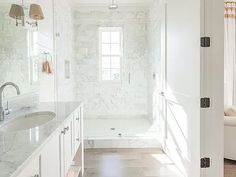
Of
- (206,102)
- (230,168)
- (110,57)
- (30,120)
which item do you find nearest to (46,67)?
(30,120)

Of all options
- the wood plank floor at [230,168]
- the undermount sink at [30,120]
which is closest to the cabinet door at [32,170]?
the undermount sink at [30,120]

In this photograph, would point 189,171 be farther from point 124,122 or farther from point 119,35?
point 119,35

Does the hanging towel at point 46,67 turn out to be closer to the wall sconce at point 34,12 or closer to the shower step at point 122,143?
the wall sconce at point 34,12

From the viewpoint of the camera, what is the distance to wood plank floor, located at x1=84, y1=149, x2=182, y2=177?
330 centimetres

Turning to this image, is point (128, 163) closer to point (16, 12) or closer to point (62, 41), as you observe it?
point (16, 12)

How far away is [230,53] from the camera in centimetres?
554

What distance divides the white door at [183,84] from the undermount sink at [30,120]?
1438mm

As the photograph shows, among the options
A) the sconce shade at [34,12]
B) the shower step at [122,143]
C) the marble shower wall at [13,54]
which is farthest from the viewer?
the shower step at [122,143]

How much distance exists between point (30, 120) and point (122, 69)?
453 centimetres

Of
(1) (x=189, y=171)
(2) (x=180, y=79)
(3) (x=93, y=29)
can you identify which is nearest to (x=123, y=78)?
(3) (x=93, y=29)

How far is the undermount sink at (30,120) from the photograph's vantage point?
1.96 metres

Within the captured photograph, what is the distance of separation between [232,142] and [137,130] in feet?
6.54

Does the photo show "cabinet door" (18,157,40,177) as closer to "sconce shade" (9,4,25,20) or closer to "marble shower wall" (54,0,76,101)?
"sconce shade" (9,4,25,20)

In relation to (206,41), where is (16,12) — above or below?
above
